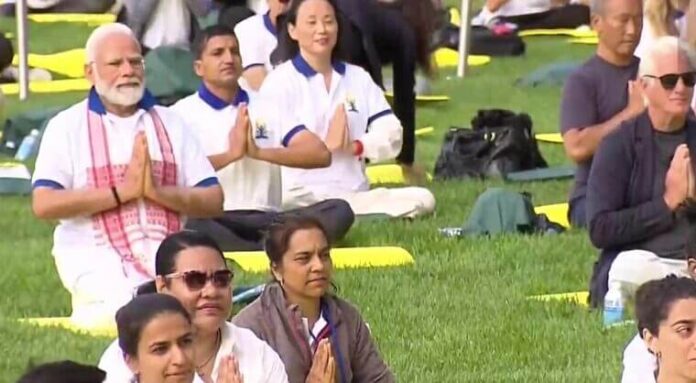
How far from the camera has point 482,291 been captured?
7820 millimetres

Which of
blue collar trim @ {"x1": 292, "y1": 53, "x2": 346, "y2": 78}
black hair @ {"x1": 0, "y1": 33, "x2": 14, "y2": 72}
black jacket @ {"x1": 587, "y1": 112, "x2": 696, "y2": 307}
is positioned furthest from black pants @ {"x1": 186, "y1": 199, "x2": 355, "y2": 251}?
black hair @ {"x1": 0, "y1": 33, "x2": 14, "y2": 72}

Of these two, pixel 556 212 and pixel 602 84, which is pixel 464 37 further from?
pixel 602 84

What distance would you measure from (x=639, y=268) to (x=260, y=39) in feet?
13.1

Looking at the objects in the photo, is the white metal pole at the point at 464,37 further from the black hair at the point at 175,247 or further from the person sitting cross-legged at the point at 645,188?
the black hair at the point at 175,247

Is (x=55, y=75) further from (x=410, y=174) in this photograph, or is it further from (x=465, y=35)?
(x=410, y=174)

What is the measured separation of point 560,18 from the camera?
60.4ft

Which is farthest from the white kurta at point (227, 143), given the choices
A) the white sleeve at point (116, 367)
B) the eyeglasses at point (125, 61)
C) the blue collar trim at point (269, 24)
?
the white sleeve at point (116, 367)

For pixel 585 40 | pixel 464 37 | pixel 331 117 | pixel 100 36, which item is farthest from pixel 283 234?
pixel 585 40

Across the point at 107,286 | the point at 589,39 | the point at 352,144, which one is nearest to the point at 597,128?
the point at 352,144

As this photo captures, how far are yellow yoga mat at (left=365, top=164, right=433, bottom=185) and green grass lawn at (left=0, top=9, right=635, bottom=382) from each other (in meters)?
0.32

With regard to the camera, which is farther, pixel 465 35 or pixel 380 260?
pixel 465 35

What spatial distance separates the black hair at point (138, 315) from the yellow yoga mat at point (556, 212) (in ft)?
15.0

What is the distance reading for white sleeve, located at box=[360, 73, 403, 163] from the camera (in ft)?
29.8

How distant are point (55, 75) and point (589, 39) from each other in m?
5.10
